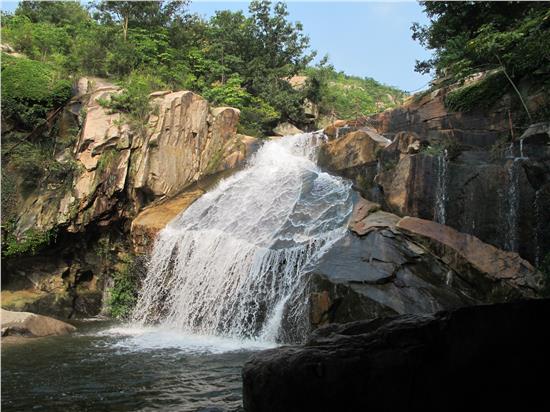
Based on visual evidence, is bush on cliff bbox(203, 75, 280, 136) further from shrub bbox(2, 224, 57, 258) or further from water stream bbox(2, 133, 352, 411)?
shrub bbox(2, 224, 57, 258)

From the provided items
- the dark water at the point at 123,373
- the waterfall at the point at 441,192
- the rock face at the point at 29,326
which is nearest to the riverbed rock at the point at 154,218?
the rock face at the point at 29,326

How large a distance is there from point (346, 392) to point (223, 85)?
2280 cm

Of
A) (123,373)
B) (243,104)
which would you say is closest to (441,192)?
(123,373)

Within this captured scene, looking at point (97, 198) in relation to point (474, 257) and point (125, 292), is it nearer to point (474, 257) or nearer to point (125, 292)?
point (125, 292)

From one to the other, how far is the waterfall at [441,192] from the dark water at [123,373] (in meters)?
5.56

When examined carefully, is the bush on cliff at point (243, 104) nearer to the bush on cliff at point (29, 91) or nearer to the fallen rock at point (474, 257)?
the bush on cliff at point (29, 91)

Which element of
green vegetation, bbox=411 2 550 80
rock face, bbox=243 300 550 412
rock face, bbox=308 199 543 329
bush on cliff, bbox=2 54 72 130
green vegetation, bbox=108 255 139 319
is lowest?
green vegetation, bbox=108 255 139 319

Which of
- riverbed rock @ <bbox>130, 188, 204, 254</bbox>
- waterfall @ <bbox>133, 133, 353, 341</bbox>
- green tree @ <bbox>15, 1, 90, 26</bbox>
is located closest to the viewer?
waterfall @ <bbox>133, 133, 353, 341</bbox>

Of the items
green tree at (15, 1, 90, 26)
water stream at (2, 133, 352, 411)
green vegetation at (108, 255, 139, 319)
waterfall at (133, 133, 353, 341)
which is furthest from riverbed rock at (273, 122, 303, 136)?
green vegetation at (108, 255, 139, 319)

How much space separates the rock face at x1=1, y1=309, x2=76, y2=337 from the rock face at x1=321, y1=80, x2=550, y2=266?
9.13 m

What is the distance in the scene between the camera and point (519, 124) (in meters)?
12.9

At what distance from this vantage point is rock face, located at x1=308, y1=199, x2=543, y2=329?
9.46 metres

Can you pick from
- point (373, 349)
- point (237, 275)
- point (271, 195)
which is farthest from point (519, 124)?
point (373, 349)

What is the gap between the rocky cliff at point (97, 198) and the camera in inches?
628
